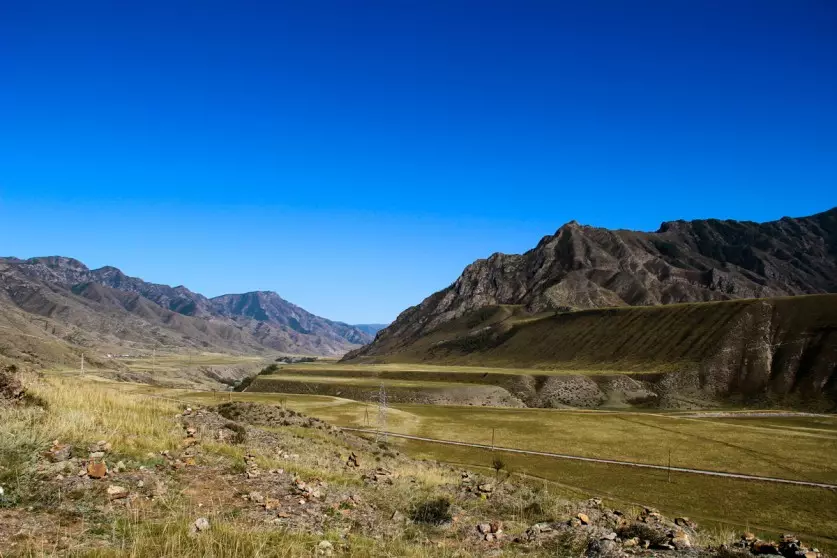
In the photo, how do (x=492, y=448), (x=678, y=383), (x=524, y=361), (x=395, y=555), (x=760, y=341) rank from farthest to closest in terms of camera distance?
(x=524, y=361) → (x=760, y=341) → (x=678, y=383) → (x=492, y=448) → (x=395, y=555)

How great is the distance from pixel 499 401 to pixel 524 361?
70041mm

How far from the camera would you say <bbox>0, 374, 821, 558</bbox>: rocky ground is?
9.80 m

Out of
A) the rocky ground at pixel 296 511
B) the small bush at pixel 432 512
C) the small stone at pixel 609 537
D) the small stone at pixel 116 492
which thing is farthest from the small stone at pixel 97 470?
the small stone at pixel 609 537

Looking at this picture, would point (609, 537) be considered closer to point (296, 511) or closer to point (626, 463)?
point (296, 511)

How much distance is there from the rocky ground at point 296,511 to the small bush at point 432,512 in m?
0.05

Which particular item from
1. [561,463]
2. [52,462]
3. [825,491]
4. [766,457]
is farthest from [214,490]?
[766,457]

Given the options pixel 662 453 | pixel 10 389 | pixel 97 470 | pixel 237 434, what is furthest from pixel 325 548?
→ pixel 662 453

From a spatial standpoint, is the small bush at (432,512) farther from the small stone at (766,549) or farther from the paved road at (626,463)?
the paved road at (626,463)

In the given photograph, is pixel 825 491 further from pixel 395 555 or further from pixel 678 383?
pixel 678 383

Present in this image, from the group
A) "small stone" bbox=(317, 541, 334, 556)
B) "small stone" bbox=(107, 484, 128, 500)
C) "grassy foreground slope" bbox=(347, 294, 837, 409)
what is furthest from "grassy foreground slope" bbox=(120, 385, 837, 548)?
"small stone" bbox=(107, 484, 128, 500)

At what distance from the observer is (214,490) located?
555 inches

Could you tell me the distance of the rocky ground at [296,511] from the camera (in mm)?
9805

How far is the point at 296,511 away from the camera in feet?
43.5

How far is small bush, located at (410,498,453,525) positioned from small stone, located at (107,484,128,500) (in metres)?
7.82
